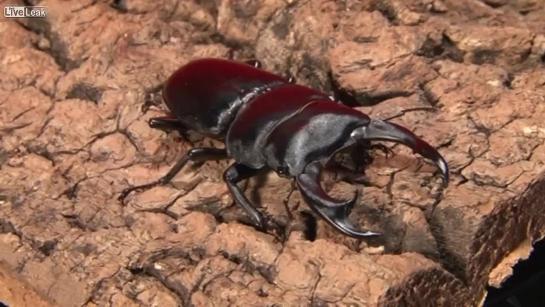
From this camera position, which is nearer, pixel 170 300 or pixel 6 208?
pixel 170 300

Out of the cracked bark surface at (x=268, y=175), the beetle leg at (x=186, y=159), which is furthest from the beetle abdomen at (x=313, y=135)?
the beetle leg at (x=186, y=159)

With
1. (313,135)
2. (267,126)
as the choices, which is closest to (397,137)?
(313,135)

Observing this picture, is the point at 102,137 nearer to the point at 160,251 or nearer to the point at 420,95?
the point at 160,251

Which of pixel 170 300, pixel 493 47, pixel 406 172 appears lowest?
pixel 170 300

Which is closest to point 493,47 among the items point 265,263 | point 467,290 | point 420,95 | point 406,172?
point 420,95

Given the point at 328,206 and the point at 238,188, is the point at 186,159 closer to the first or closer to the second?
the point at 238,188

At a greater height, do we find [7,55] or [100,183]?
[7,55]

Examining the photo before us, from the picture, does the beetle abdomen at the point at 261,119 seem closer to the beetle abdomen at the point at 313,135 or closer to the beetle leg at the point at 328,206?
the beetle abdomen at the point at 313,135
